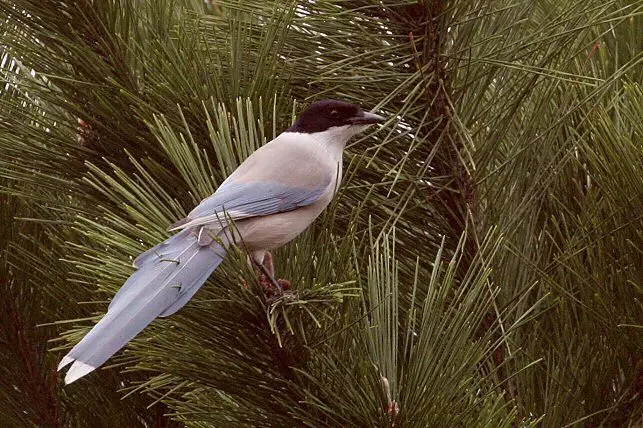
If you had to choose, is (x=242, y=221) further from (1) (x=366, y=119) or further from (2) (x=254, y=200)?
(1) (x=366, y=119)

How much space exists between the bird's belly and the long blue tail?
168mm

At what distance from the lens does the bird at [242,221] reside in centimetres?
119

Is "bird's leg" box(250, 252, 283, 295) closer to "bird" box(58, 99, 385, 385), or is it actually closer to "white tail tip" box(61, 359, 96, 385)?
"bird" box(58, 99, 385, 385)

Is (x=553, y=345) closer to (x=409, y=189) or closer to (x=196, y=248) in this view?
(x=409, y=189)

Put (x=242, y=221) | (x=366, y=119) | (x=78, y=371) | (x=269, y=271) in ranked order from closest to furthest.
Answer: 1. (x=78, y=371)
2. (x=269, y=271)
3. (x=242, y=221)
4. (x=366, y=119)

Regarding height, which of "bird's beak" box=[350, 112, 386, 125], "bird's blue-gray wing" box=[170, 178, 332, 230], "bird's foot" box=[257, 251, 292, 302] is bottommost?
"bird's foot" box=[257, 251, 292, 302]

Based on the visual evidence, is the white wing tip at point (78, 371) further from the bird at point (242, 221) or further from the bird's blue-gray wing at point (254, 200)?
the bird's blue-gray wing at point (254, 200)

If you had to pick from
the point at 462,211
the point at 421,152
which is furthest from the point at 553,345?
the point at 421,152

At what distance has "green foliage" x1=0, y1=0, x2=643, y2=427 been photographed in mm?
1325

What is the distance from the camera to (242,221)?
1664 millimetres

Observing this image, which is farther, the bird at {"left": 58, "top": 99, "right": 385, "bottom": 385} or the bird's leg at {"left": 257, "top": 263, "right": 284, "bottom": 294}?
the bird's leg at {"left": 257, "top": 263, "right": 284, "bottom": 294}

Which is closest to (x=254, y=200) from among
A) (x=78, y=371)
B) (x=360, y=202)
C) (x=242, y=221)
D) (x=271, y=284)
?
(x=242, y=221)

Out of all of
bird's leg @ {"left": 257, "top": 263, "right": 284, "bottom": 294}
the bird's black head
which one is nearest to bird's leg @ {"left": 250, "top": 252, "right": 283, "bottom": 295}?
bird's leg @ {"left": 257, "top": 263, "right": 284, "bottom": 294}

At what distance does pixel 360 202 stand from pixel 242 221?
21 centimetres
